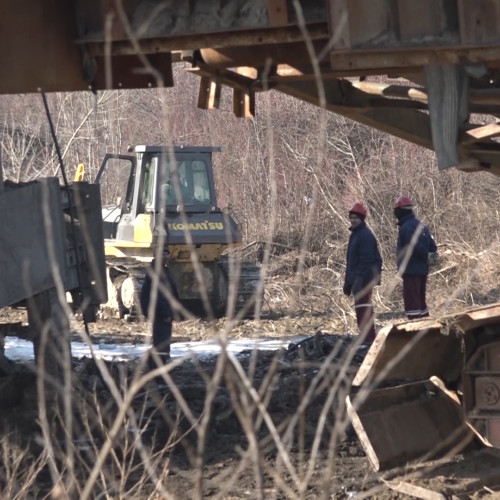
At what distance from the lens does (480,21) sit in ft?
16.6

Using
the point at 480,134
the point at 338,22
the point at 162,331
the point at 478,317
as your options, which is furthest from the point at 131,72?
A: the point at 162,331

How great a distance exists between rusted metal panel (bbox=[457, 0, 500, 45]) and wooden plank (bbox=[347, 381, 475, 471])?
7.97ft

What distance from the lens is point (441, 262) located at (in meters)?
20.6

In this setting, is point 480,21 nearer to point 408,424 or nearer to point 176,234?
point 408,424

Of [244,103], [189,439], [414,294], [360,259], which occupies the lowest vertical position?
[189,439]

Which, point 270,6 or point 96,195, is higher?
point 270,6

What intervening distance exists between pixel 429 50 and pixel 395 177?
20032 millimetres

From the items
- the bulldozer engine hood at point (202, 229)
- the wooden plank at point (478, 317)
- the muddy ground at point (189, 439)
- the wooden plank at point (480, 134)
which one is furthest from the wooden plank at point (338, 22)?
the bulldozer engine hood at point (202, 229)

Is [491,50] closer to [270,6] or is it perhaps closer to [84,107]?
[270,6]

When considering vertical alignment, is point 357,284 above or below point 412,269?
below

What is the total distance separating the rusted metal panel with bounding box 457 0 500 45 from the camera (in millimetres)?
5027

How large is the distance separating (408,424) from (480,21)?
2.87 m

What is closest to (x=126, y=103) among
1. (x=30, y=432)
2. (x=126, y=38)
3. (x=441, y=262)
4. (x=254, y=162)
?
(x=254, y=162)

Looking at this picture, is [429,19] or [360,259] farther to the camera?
[360,259]
